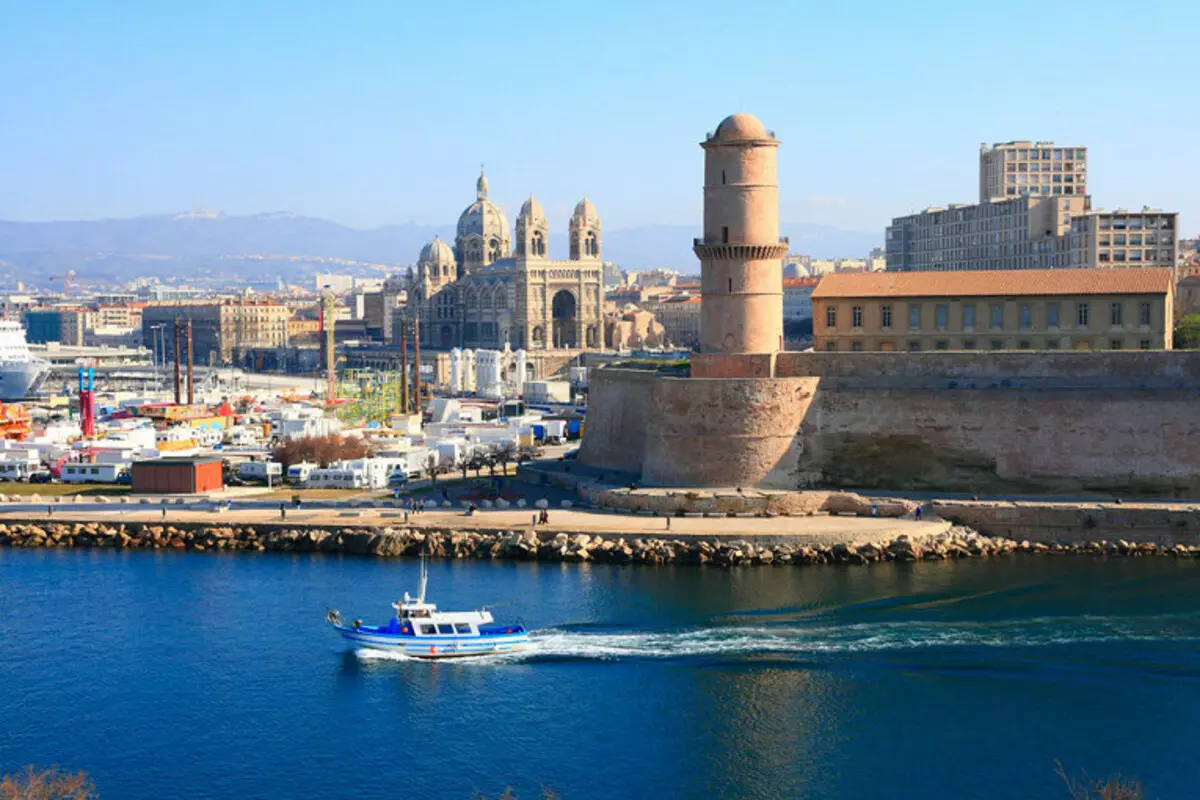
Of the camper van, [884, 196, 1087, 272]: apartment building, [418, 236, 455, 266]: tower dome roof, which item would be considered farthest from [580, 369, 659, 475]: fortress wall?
[418, 236, 455, 266]: tower dome roof

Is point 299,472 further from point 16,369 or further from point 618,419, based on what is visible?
point 16,369

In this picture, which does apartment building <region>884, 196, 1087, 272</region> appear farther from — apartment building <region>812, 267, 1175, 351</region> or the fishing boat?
the fishing boat

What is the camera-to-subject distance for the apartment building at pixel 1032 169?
106m

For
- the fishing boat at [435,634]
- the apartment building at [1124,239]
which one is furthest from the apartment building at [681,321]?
the fishing boat at [435,634]

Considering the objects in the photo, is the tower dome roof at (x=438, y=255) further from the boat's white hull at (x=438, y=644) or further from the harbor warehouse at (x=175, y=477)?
the boat's white hull at (x=438, y=644)

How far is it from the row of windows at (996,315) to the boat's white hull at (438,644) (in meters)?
18.1

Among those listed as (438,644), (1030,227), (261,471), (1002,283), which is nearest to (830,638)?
(438,644)

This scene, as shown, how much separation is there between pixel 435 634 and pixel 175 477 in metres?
19.7

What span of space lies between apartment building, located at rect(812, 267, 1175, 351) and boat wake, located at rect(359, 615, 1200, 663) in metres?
13.9

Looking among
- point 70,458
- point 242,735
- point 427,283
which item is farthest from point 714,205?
point 427,283

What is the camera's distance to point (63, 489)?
49.6 m

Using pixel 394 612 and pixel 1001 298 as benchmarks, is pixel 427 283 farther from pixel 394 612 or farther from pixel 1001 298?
pixel 394 612

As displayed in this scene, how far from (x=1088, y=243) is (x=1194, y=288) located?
1544cm

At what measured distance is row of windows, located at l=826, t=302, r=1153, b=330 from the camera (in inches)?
1694
